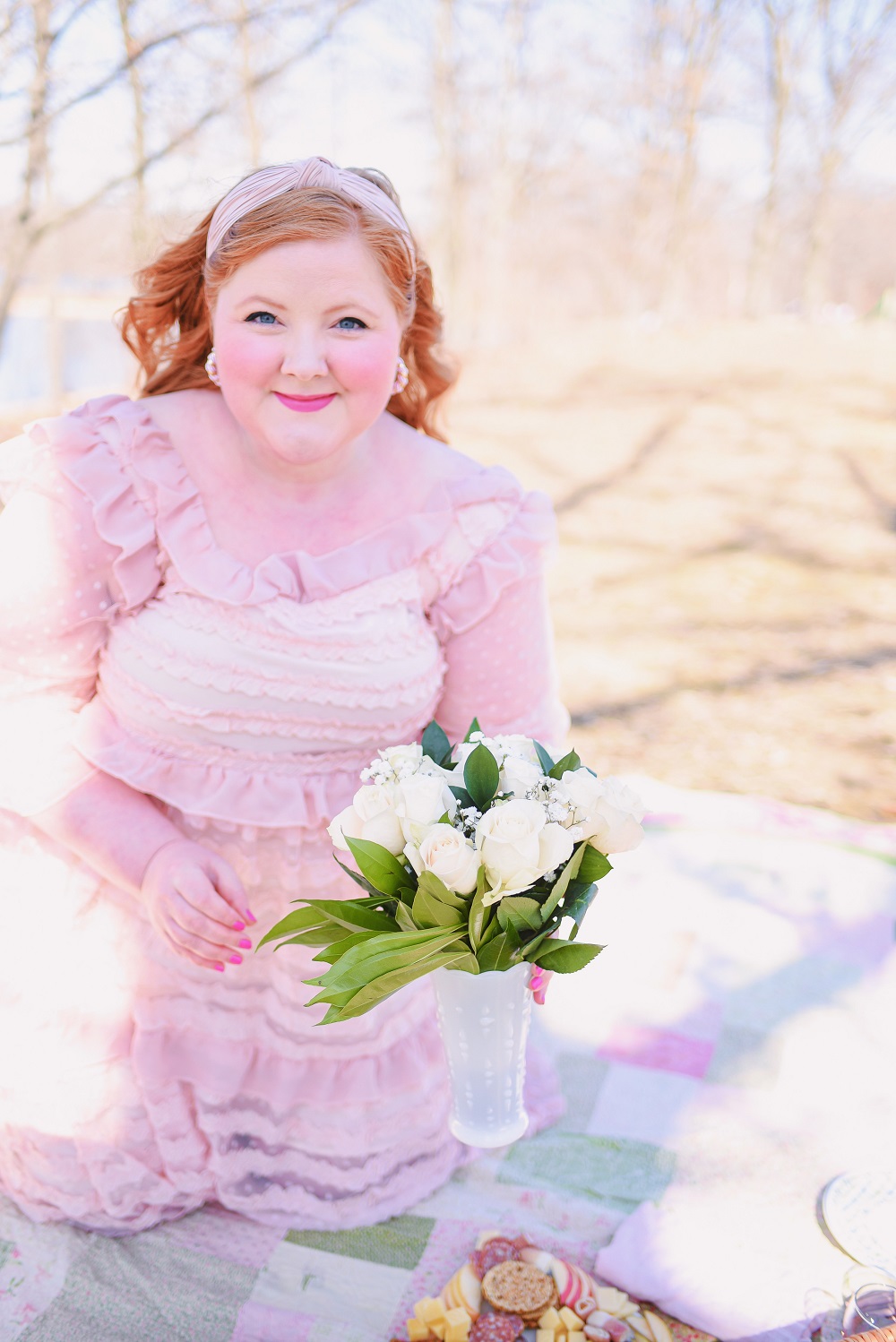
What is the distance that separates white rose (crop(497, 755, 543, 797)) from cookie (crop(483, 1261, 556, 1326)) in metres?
0.85

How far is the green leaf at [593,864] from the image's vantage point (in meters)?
1.26

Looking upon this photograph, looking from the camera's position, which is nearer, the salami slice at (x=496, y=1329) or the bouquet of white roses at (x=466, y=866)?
the bouquet of white roses at (x=466, y=866)

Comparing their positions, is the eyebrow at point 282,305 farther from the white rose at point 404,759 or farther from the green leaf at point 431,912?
the green leaf at point 431,912

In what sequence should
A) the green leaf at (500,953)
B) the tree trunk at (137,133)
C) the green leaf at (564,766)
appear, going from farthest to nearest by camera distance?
1. the tree trunk at (137,133)
2. the green leaf at (564,766)
3. the green leaf at (500,953)

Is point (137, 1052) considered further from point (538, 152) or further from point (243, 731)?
point (538, 152)

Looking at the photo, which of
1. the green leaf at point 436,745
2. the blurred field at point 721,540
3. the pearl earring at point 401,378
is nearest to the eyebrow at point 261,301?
the pearl earring at point 401,378

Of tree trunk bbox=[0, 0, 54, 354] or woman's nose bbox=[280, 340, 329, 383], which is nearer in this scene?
woman's nose bbox=[280, 340, 329, 383]

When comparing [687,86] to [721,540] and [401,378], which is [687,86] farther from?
[401,378]

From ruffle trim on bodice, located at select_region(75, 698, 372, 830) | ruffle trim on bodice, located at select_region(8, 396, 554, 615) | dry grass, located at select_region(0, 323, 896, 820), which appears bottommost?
dry grass, located at select_region(0, 323, 896, 820)

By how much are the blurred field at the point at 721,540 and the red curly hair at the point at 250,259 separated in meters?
2.34

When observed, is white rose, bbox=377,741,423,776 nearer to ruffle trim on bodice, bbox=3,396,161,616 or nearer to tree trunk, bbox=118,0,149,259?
ruffle trim on bodice, bbox=3,396,161,616

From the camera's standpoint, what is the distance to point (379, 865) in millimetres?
1194

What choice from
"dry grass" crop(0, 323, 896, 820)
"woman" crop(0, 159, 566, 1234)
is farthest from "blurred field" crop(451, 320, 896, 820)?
"woman" crop(0, 159, 566, 1234)

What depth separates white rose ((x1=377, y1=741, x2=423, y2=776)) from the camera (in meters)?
1.25
